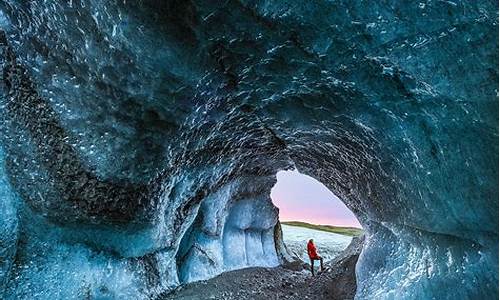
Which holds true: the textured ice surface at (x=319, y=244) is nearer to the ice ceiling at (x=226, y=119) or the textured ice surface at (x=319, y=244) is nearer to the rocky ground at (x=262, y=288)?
the rocky ground at (x=262, y=288)

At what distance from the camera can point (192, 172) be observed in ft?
28.5

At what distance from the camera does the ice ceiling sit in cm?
394

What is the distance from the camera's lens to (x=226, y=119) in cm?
740

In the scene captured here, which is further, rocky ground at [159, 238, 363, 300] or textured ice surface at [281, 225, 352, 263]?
textured ice surface at [281, 225, 352, 263]

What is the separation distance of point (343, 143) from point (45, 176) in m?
5.26

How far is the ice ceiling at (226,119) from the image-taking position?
3.94m

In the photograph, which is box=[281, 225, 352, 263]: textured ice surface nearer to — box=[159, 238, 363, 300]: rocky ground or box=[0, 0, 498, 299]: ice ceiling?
box=[159, 238, 363, 300]: rocky ground

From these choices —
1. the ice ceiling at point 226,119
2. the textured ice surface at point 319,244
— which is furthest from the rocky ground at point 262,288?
the textured ice surface at point 319,244

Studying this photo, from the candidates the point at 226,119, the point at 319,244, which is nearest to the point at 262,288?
the point at 226,119

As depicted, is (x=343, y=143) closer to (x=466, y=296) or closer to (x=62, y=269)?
(x=466, y=296)

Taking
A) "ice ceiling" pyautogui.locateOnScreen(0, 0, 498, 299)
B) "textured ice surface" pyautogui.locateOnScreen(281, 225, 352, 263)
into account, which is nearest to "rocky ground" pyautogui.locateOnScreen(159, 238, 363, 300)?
"ice ceiling" pyautogui.locateOnScreen(0, 0, 498, 299)

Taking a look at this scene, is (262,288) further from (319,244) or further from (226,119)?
(319,244)

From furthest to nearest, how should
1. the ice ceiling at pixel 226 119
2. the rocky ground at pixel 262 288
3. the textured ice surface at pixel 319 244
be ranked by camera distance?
1. the textured ice surface at pixel 319 244
2. the rocky ground at pixel 262 288
3. the ice ceiling at pixel 226 119

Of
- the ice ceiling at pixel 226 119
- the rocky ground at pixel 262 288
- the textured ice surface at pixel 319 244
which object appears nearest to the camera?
the ice ceiling at pixel 226 119
